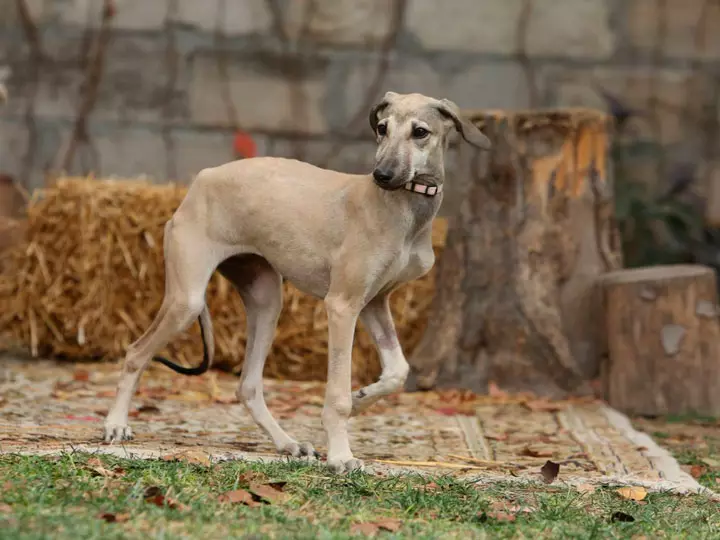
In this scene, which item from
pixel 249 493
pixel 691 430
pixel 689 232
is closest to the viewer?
pixel 249 493

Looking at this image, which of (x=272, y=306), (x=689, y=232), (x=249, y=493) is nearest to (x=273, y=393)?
(x=272, y=306)

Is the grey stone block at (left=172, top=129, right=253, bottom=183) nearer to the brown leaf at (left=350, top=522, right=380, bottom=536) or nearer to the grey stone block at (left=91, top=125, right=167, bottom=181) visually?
the grey stone block at (left=91, top=125, right=167, bottom=181)

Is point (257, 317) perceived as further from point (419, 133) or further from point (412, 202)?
point (419, 133)

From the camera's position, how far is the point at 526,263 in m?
7.11

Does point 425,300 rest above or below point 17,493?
above

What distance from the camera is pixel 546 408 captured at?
22.0ft

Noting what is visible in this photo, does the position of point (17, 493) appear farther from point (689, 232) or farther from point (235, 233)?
point (689, 232)

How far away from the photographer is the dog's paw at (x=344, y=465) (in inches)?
179

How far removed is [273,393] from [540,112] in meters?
2.35

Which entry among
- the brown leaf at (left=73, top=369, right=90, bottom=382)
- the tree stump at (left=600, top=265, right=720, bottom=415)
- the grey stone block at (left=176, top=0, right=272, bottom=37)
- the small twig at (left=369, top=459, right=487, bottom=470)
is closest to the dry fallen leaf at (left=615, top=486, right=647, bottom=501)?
the small twig at (left=369, top=459, right=487, bottom=470)

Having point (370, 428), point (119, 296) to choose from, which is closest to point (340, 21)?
point (119, 296)

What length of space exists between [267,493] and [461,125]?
1.75 meters

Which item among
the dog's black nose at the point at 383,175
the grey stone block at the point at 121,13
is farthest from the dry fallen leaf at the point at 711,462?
the grey stone block at the point at 121,13

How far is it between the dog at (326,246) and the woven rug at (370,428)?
29 centimetres
